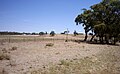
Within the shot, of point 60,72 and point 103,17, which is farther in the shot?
point 103,17

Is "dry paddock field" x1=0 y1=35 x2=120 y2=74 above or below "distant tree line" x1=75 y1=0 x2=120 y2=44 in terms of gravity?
below

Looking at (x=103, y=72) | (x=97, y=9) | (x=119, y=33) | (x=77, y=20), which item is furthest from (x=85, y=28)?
(x=103, y=72)

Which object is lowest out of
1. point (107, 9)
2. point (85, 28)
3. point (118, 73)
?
point (118, 73)

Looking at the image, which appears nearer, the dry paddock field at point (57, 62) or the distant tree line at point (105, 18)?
the dry paddock field at point (57, 62)

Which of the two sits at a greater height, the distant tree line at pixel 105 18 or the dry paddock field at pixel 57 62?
the distant tree line at pixel 105 18

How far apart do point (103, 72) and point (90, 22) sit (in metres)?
45.3

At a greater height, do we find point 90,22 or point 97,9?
point 97,9

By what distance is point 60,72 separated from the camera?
14062 mm

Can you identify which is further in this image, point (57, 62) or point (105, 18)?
point (105, 18)

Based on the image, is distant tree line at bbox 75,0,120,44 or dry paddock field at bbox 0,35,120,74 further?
distant tree line at bbox 75,0,120,44

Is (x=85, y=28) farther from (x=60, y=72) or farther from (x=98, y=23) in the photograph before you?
(x=60, y=72)

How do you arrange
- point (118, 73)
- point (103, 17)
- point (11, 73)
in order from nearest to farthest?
point (11, 73) → point (118, 73) → point (103, 17)

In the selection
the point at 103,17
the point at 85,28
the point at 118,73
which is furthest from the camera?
the point at 85,28

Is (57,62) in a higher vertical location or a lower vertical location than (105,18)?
lower
